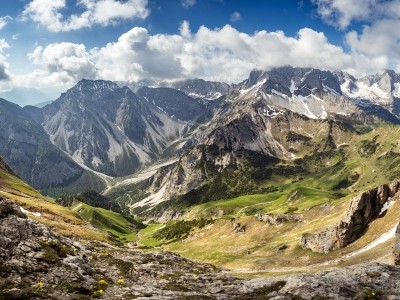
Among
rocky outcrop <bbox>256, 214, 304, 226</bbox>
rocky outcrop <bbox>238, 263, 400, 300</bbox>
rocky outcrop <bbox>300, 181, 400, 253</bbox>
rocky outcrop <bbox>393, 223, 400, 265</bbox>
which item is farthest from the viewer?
rocky outcrop <bbox>256, 214, 304, 226</bbox>

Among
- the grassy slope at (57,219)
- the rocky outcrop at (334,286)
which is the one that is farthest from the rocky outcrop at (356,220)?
the rocky outcrop at (334,286)

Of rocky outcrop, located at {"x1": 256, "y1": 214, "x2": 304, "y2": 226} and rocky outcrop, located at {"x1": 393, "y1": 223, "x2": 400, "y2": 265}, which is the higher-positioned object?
rocky outcrop, located at {"x1": 393, "y1": 223, "x2": 400, "y2": 265}

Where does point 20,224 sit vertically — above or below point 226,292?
above

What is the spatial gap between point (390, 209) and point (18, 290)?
86.2 metres

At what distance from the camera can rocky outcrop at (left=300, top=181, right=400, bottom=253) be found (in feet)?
305

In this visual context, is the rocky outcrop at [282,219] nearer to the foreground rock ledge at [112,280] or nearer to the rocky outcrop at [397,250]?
the rocky outcrop at [397,250]

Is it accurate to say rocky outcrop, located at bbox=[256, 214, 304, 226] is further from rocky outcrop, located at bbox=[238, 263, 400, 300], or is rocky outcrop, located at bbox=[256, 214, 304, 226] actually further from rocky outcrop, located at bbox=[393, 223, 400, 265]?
rocky outcrop, located at bbox=[238, 263, 400, 300]

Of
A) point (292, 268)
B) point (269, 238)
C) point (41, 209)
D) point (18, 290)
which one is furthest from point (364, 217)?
point (18, 290)

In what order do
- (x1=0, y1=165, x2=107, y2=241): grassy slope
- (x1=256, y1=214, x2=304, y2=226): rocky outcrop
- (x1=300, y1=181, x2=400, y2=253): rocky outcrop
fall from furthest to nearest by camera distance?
(x1=256, y1=214, x2=304, y2=226): rocky outcrop
(x1=300, y1=181, x2=400, y2=253): rocky outcrop
(x1=0, y1=165, x2=107, y2=241): grassy slope

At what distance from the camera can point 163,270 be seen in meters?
46.7

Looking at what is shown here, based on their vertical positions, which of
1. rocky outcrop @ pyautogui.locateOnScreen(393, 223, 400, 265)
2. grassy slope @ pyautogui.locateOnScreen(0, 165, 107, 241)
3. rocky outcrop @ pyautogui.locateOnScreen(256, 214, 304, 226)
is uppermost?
rocky outcrop @ pyautogui.locateOnScreen(393, 223, 400, 265)

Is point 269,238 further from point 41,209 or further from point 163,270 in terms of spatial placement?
point 163,270

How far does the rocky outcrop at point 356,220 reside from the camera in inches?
3661

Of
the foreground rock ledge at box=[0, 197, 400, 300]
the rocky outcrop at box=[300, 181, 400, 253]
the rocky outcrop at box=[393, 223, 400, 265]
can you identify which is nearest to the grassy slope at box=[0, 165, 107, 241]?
the foreground rock ledge at box=[0, 197, 400, 300]
